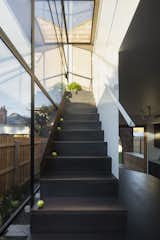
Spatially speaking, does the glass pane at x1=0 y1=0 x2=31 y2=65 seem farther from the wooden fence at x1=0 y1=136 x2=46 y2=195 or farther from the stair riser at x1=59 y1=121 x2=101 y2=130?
the stair riser at x1=59 y1=121 x2=101 y2=130

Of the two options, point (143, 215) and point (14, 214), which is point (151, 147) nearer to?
point (143, 215)

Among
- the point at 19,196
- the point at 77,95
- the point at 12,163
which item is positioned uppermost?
the point at 77,95

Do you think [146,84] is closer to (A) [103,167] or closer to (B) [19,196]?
(A) [103,167]

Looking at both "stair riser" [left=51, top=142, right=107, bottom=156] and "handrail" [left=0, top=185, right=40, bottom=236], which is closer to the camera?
"handrail" [left=0, top=185, right=40, bottom=236]

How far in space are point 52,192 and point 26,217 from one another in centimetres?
51

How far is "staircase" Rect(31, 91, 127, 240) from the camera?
2.13m

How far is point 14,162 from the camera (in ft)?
5.75

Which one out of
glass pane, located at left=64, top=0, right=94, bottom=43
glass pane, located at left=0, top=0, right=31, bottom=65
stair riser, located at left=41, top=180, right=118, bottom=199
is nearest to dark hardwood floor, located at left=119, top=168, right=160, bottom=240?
stair riser, located at left=41, top=180, right=118, bottom=199

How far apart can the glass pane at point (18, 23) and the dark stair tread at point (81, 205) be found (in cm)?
139

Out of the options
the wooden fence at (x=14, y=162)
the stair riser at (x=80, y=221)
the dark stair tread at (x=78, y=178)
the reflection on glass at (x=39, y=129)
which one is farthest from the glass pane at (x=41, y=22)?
the stair riser at (x=80, y=221)

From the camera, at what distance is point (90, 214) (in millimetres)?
2158

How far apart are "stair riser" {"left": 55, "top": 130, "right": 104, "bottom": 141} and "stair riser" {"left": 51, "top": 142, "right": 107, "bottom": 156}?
331 millimetres

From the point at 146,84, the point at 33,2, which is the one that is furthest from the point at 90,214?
the point at 146,84

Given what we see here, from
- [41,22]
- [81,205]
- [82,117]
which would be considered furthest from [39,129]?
[82,117]
